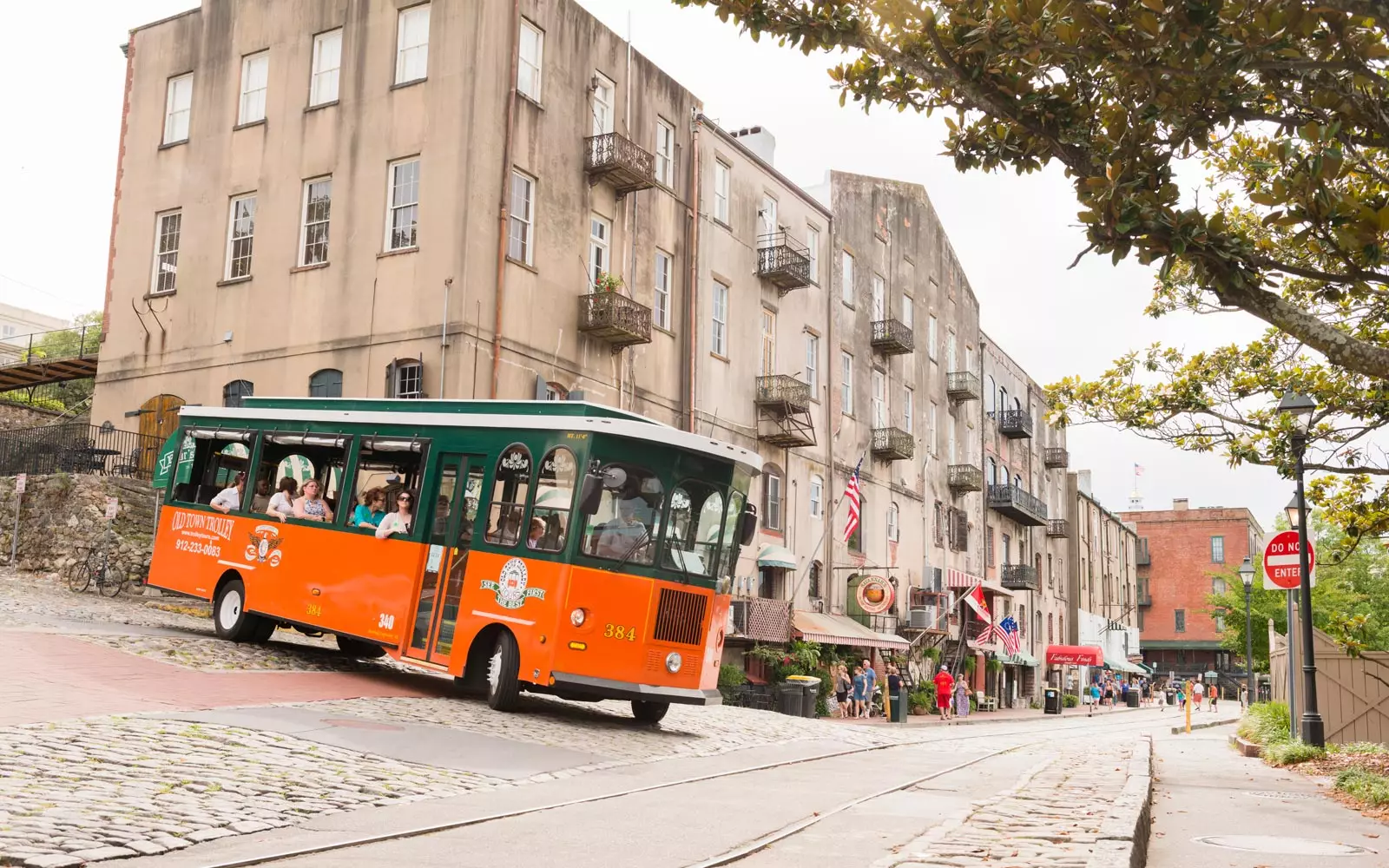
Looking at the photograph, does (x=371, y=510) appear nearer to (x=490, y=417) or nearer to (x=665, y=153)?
(x=490, y=417)

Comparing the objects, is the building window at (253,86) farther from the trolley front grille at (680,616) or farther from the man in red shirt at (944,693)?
the man in red shirt at (944,693)

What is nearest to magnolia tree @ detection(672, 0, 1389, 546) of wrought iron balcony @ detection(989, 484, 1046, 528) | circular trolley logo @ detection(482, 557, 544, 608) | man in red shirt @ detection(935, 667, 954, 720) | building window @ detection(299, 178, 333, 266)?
circular trolley logo @ detection(482, 557, 544, 608)

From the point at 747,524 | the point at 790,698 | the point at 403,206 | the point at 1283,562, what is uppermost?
the point at 403,206

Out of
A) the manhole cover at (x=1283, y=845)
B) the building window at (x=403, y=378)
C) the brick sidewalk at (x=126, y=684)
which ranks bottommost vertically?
the manhole cover at (x=1283, y=845)

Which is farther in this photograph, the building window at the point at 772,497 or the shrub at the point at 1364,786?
the building window at the point at 772,497

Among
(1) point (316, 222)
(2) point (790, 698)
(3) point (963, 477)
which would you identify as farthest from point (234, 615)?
(3) point (963, 477)

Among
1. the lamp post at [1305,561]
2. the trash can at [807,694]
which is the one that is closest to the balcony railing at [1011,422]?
the trash can at [807,694]

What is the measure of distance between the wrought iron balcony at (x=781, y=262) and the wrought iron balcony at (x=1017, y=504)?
2126 cm

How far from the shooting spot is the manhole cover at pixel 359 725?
12297 millimetres

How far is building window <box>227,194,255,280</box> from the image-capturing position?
29031mm

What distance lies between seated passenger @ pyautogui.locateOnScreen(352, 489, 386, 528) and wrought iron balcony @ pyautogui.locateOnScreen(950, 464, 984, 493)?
117 ft

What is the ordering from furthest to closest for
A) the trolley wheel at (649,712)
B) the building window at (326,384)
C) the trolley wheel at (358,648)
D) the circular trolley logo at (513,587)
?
the building window at (326,384), the trolley wheel at (358,648), the trolley wheel at (649,712), the circular trolley logo at (513,587)

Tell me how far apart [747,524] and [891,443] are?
25.8 meters

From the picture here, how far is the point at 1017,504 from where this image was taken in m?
54.9
